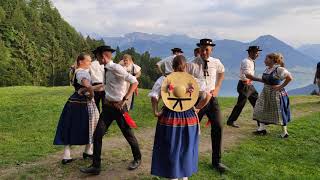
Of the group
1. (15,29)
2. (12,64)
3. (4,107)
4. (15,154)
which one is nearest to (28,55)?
(12,64)

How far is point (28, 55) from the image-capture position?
266 ft

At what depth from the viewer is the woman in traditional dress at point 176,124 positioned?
709 cm

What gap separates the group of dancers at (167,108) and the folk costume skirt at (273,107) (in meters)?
0.02

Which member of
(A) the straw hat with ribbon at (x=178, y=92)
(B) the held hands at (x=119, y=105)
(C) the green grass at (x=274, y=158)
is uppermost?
(A) the straw hat with ribbon at (x=178, y=92)

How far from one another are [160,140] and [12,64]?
240 ft

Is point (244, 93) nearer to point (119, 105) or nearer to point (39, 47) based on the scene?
point (119, 105)

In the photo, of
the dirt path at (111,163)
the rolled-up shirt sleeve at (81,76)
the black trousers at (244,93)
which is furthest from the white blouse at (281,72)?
the rolled-up shirt sleeve at (81,76)

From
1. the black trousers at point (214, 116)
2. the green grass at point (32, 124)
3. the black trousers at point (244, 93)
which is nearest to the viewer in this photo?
the black trousers at point (214, 116)

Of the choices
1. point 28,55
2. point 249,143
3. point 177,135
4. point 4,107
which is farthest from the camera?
point 28,55

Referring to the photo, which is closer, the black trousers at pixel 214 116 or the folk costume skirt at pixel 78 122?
the black trousers at pixel 214 116

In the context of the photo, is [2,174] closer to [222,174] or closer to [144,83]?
[222,174]

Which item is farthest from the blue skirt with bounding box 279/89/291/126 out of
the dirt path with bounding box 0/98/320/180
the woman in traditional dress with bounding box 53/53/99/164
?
the woman in traditional dress with bounding box 53/53/99/164

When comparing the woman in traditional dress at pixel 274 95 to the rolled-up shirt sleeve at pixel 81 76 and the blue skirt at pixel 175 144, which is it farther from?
the rolled-up shirt sleeve at pixel 81 76

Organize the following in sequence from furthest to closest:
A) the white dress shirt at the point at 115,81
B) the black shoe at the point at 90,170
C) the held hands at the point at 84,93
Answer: the held hands at the point at 84,93
the black shoe at the point at 90,170
the white dress shirt at the point at 115,81
